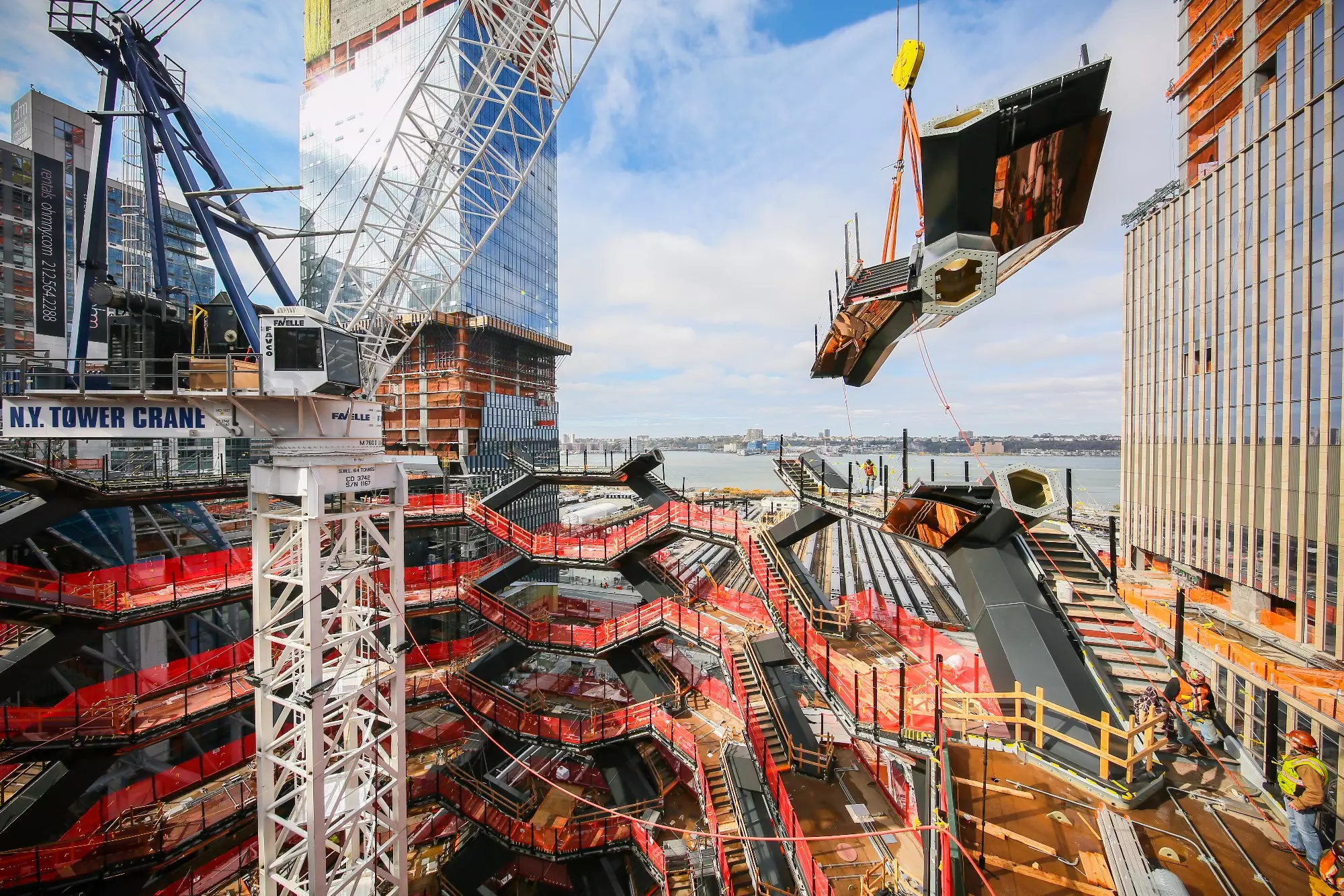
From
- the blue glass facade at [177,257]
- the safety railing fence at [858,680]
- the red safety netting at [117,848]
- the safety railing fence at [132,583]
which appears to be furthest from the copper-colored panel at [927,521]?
the blue glass facade at [177,257]

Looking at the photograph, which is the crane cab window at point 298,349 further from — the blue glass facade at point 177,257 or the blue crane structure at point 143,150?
the blue glass facade at point 177,257

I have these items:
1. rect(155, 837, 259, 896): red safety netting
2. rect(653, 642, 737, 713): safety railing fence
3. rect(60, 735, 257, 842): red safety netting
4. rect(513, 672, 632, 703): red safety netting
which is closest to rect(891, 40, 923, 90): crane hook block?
rect(653, 642, 737, 713): safety railing fence

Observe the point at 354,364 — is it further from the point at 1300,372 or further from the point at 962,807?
the point at 1300,372

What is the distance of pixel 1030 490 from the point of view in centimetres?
922

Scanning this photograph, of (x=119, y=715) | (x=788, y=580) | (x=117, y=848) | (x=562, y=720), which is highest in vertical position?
(x=788, y=580)

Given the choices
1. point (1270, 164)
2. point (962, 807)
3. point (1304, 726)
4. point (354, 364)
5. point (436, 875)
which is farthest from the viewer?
point (1270, 164)

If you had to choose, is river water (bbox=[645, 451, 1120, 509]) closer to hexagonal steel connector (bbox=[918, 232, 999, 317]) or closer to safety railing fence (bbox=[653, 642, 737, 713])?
safety railing fence (bbox=[653, 642, 737, 713])

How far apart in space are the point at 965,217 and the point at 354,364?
491 inches

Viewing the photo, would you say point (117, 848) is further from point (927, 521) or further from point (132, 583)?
point (927, 521)

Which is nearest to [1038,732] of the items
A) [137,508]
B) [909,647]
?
[909,647]

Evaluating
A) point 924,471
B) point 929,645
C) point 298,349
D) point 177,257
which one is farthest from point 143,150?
point 924,471

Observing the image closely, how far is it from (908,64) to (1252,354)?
25.4m

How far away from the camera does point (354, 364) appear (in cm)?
1156

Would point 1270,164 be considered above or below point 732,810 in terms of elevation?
above
